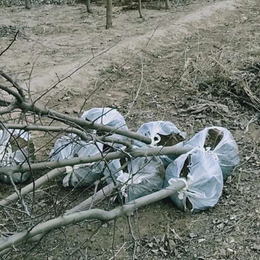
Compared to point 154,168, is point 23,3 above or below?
below

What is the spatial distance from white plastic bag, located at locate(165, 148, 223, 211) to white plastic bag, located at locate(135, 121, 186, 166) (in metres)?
0.19

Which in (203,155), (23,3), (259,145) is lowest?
(23,3)

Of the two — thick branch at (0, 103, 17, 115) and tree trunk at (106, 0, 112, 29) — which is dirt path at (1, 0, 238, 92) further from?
thick branch at (0, 103, 17, 115)

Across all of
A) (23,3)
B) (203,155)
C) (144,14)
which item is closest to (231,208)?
(203,155)

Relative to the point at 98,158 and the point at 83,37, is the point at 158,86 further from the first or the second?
the point at 98,158

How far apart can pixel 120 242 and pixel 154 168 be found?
663 mm

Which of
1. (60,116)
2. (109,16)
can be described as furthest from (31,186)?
(109,16)

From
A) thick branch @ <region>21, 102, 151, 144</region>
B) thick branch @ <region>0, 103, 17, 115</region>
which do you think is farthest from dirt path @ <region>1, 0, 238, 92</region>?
thick branch @ <region>0, 103, 17, 115</region>

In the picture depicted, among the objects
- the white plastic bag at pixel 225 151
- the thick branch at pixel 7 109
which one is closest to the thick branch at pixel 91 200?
the thick branch at pixel 7 109

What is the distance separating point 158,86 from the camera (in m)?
6.73

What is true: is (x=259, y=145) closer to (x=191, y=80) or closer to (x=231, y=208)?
(x=231, y=208)

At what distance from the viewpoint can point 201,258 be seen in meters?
3.66

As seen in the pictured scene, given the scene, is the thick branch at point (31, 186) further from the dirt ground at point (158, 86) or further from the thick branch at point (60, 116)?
the thick branch at point (60, 116)

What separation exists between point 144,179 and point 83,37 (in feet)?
17.7
